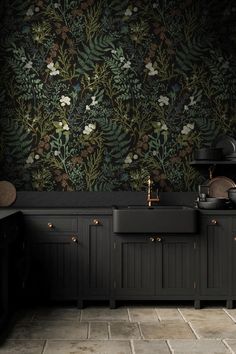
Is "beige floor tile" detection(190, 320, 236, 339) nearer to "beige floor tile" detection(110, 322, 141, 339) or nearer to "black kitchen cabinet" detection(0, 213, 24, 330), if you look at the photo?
"beige floor tile" detection(110, 322, 141, 339)

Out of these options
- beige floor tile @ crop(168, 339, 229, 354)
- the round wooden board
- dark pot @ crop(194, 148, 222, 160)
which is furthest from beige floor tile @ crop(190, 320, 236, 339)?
the round wooden board

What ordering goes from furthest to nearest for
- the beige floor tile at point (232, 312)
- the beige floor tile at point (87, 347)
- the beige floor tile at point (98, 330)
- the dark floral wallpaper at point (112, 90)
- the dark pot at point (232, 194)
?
the dark floral wallpaper at point (112, 90)
the dark pot at point (232, 194)
the beige floor tile at point (232, 312)
the beige floor tile at point (98, 330)
the beige floor tile at point (87, 347)

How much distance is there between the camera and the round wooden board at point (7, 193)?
175 inches

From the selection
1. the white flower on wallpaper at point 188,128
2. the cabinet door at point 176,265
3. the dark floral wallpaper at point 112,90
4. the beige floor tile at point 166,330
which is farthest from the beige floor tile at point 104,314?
the white flower on wallpaper at point 188,128

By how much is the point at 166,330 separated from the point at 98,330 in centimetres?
46

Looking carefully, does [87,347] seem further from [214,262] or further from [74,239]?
[214,262]

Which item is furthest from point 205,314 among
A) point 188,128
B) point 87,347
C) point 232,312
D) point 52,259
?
point 188,128

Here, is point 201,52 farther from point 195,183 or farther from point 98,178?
point 98,178

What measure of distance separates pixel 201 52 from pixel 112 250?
199cm

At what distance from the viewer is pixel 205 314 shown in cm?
385

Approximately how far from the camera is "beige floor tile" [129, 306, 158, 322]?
12.1ft

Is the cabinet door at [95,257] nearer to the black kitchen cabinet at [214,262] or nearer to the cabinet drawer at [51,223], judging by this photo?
the cabinet drawer at [51,223]

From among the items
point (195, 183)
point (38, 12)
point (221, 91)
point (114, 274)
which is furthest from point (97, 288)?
point (38, 12)

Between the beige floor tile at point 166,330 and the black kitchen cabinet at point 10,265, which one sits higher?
the black kitchen cabinet at point 10,265
